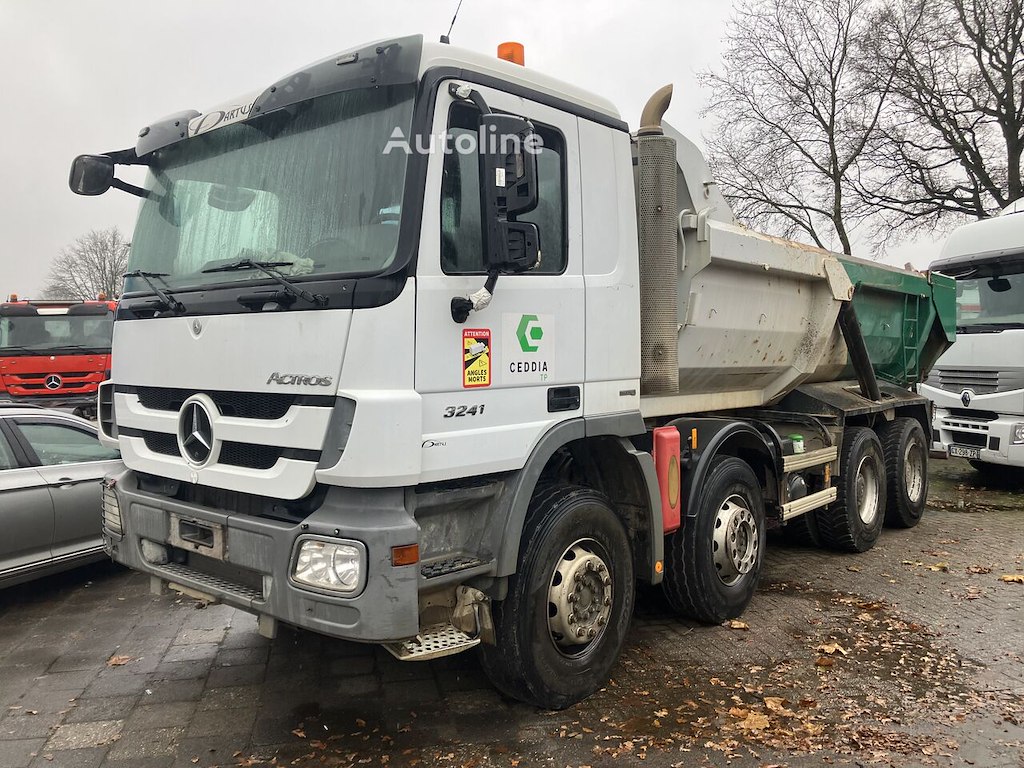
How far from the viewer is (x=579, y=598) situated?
3766mm

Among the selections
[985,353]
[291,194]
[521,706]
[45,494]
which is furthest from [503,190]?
[985,353]

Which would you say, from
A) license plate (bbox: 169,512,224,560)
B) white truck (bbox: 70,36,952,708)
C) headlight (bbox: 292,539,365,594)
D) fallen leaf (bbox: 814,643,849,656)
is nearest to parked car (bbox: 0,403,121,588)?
white truck (bbox: 70,36,952,708)

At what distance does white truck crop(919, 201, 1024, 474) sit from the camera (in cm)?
939

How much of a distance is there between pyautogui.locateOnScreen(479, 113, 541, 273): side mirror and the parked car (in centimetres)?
345

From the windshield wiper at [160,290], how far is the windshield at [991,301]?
32.1 ft

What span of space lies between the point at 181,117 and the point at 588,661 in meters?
3.55

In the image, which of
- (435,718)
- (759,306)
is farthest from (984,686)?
(435,718)

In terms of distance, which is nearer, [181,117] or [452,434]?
[452,434]

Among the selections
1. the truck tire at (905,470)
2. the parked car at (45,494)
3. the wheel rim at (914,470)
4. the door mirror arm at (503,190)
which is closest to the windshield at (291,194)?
the door mirror arm at (503,190)

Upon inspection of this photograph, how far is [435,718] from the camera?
146 inches

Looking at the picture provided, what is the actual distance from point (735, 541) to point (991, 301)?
734 centimetres

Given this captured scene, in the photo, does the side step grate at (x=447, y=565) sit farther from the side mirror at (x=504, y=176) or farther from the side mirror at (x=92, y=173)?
the side mirror at (x=92, y=173)

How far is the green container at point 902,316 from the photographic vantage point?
6895 mm

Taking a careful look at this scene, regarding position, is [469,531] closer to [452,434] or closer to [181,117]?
[452,434]
